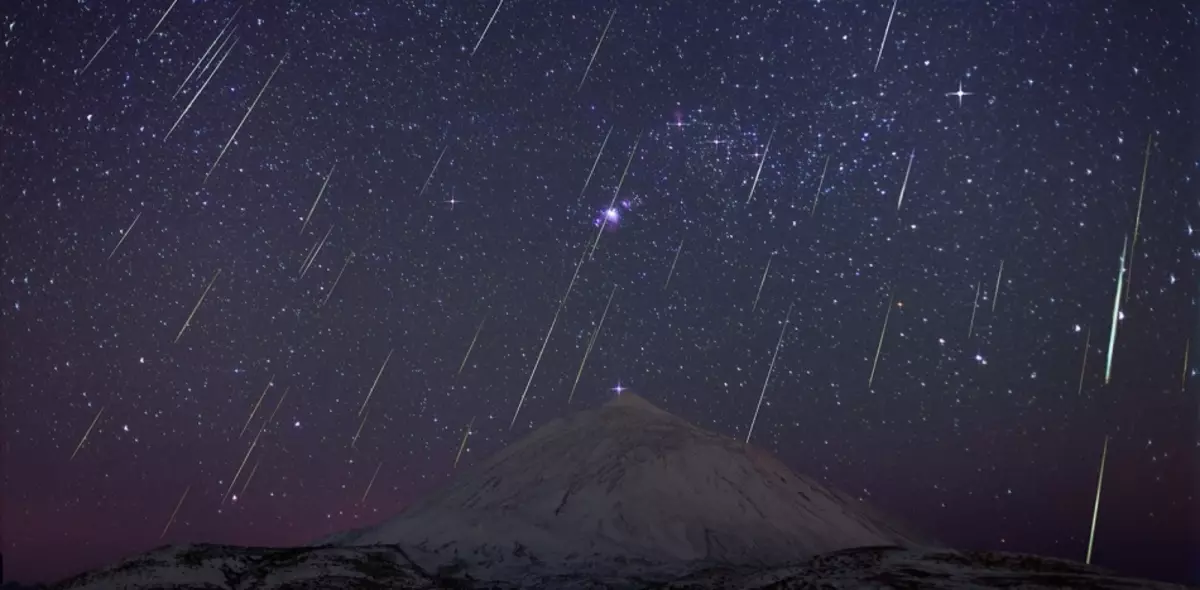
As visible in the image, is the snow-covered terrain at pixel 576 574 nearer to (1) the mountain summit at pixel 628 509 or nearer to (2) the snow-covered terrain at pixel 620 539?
(2) the snow-covered terrain at pixel 620 539

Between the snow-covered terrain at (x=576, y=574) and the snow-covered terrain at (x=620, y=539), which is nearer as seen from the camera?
the snow-covered terrain at (x=576, y=574)

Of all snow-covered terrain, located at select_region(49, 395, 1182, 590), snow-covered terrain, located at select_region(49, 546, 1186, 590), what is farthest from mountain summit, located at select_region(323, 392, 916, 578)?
snow-covered terrain, located at select_region(49, 546, 1186, 590)

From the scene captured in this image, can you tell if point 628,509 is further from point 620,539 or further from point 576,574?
point 576,574

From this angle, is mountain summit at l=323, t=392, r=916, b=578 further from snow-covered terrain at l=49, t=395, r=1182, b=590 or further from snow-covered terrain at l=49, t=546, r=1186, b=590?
snow-covered terrain at l=49, t=546, r=1186, b=590

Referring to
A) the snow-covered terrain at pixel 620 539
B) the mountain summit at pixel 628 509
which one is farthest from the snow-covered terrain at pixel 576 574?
the mountain summit at pixel 628 509

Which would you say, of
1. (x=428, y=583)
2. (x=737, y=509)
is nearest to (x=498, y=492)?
(x=737, y=509)

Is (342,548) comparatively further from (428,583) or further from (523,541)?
(523,541)

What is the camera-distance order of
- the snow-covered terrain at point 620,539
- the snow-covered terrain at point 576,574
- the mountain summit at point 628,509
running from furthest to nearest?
1. the mountain summit at point 628,509
2. the snow-covered terrain at point 620,539
3. the snow-covered terrain at point 576,574
